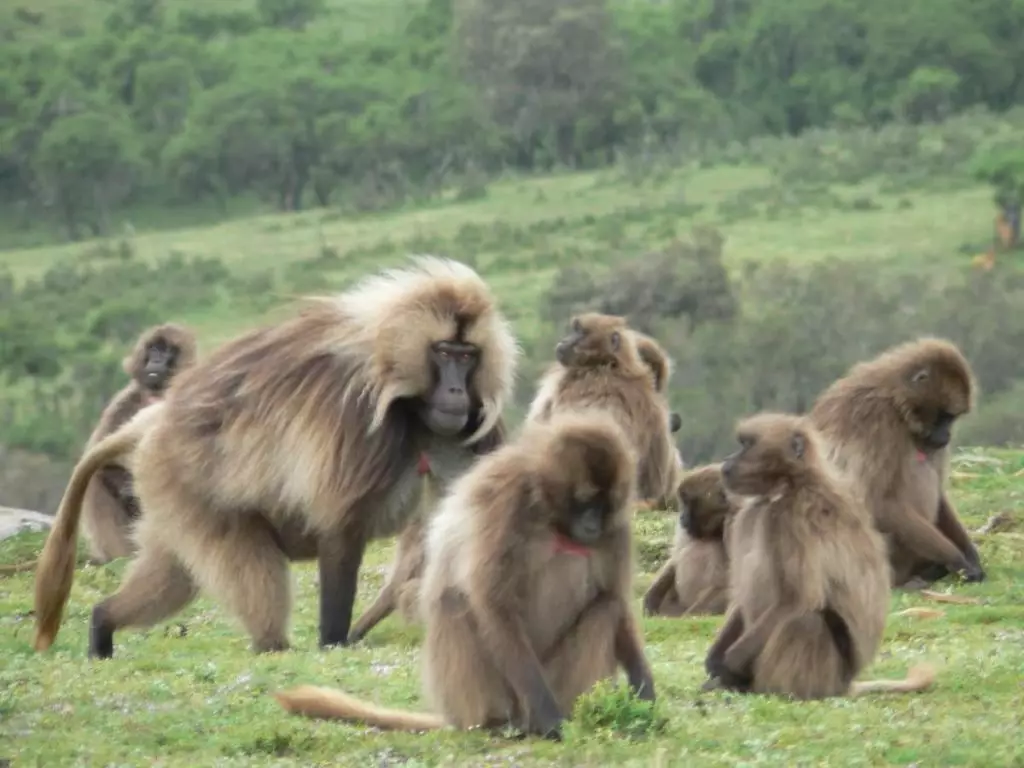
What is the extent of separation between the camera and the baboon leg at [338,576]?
30.7ft

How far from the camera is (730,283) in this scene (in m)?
49.4

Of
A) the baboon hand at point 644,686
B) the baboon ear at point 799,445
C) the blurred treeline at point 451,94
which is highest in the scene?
the blurred treeline at point 451,94

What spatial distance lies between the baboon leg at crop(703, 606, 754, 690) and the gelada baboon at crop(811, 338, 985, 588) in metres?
3.22

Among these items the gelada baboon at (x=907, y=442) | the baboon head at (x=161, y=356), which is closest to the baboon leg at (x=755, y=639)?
the gelada baboon at (x=907, y=442)

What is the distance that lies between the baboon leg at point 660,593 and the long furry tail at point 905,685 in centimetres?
280

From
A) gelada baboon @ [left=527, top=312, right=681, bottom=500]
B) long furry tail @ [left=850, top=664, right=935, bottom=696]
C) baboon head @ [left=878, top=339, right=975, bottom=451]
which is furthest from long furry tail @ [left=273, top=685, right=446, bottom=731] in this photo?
gelada baboon @ [left=527, top=312, right=681, bottom=500]

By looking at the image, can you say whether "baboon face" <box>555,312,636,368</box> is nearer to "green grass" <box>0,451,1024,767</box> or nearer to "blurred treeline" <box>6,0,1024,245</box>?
"green grass" <box>0,451,1024,767</box>

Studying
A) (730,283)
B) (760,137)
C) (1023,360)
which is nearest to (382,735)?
(1023,360)

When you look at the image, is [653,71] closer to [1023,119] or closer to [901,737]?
[1023,119]

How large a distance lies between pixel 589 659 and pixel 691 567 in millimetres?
3556

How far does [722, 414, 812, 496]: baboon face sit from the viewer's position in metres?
8.38

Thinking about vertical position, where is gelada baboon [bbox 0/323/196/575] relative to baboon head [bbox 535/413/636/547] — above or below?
below

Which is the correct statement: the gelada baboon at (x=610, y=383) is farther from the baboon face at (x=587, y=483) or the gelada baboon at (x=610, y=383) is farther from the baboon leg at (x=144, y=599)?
the baboon face at (x=587, y=483)

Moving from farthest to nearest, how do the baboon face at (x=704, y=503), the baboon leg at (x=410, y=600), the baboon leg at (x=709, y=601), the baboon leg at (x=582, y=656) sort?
the baboon leg at (x=709, y=601) < the baboon face at (x=704, y=503) < the baboon leg at (x=410, y=600) < the baboon leg at (x=582, y=656)
